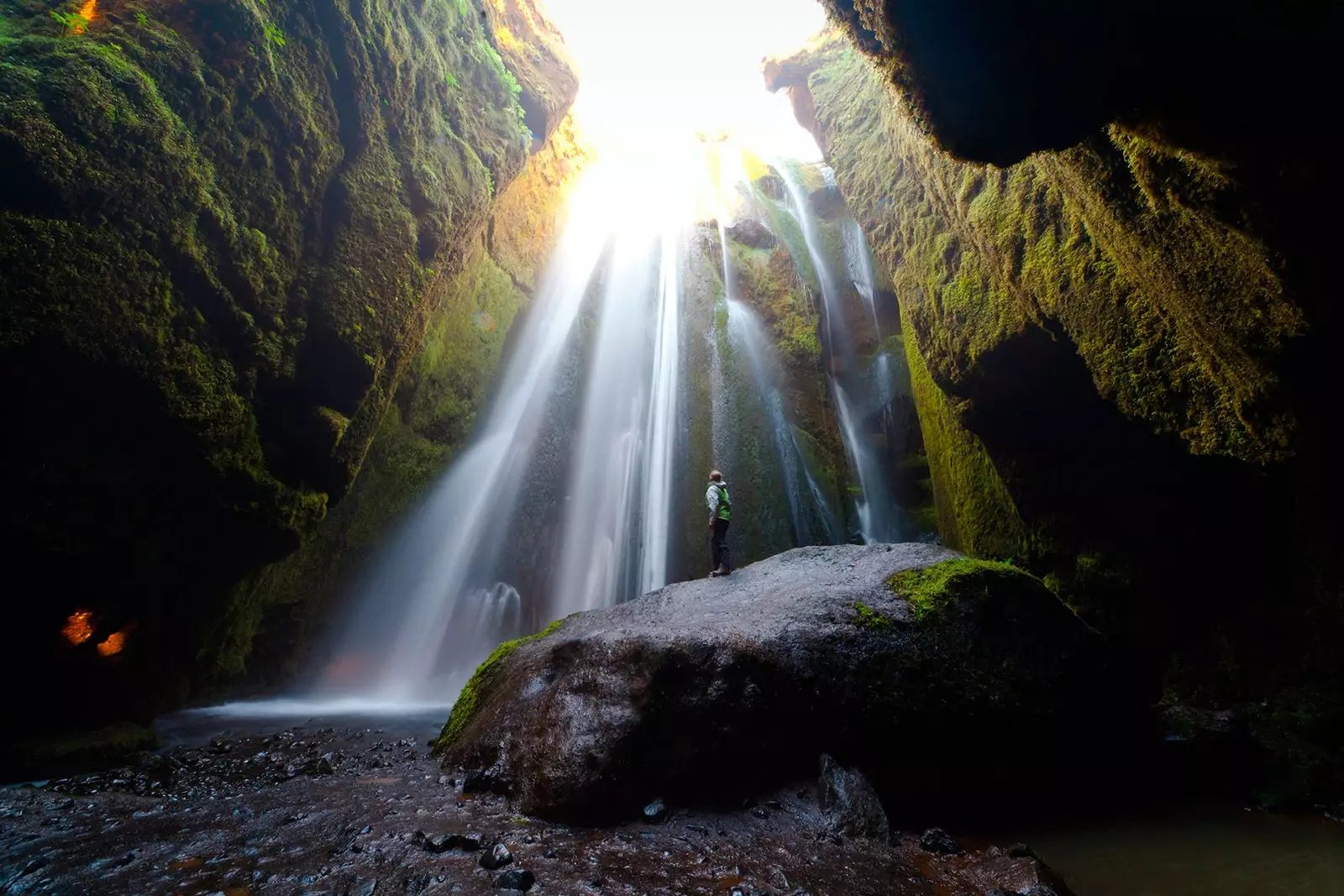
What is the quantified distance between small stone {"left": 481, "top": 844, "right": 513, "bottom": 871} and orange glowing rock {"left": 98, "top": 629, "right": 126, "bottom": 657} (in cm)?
602

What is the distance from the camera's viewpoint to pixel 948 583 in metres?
5.43

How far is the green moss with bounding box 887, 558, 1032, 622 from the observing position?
5.32 meters

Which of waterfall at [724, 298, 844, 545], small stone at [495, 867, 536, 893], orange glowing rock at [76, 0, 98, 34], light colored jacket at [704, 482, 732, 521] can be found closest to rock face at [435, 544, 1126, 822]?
small stone at [495, 867, 536, 893]

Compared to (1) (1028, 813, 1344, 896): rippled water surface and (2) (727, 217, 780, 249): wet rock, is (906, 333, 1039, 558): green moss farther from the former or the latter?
(2) (727, 217, 780, 249): wet rock

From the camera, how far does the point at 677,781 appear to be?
4.09m

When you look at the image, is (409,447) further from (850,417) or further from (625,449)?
(850,417)

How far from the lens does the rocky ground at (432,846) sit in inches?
111

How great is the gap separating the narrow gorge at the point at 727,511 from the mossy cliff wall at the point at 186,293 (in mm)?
39

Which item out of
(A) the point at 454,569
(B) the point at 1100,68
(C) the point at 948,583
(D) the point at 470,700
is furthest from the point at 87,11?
(A) the point at 454,569

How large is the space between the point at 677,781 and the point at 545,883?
142 centimetres

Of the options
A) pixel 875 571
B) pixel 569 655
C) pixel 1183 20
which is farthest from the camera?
pixel 875 571

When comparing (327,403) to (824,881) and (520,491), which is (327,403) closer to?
(824,881)

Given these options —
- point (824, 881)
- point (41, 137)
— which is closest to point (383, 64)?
point (41, 137)

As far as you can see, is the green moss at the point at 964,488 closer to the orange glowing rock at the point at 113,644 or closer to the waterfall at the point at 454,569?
the waterfall at the point at 454,569
